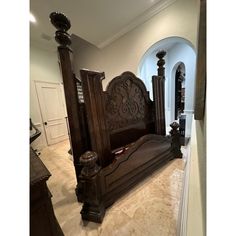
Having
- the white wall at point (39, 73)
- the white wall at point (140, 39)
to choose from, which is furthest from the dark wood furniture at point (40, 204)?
the white wall at point (39, 73)

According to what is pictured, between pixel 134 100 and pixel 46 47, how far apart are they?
11.7 feet

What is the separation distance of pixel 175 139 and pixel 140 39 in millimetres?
2542

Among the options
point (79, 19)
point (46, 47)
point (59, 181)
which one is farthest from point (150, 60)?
point (59, 181)

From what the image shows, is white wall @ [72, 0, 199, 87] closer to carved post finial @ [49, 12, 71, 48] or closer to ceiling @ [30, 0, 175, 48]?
ceiling @ [30, 0, 175, 48]

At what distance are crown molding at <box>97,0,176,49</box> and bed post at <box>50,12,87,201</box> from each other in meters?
2.57

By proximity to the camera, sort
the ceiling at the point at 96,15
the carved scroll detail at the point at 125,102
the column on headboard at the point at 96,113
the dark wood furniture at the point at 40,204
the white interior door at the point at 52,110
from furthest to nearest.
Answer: the white interior door at the point at 52,110 → the ceiling at the point at 96,15 → the carved scroll detail at the point at 125,102 → the column on headboard at the point at 96,113 → the dark wood furniture at the point at 40,204

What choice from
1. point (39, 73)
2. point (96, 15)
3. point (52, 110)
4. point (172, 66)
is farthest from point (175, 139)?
point (39, 73)

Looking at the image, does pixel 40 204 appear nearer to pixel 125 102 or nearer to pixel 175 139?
pixel 125 102

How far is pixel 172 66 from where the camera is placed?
4562 mm

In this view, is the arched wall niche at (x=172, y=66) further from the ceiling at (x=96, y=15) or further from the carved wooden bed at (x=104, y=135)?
the carved wooden bed at (x=104, y=135)

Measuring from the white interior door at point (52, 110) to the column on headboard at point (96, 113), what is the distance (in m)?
3.16

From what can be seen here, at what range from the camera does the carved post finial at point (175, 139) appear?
78.0 inches

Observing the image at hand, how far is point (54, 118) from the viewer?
13.4ft
